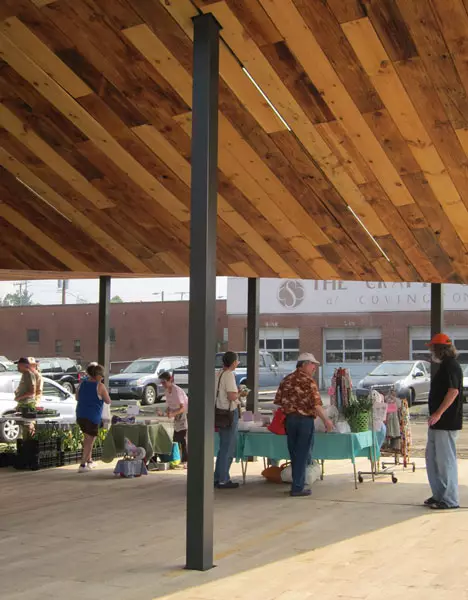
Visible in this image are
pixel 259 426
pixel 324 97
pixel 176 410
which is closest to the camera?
pixel 324 97

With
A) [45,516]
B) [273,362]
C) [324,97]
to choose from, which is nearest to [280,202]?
[324,97]

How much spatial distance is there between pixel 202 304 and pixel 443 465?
11.2ft

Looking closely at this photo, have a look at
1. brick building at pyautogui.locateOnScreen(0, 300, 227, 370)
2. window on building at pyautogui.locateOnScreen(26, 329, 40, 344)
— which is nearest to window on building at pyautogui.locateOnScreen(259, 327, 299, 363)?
brick building at pyautogui.locateOnScreen(0, 300, 227, 370)

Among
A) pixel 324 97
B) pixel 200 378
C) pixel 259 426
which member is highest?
pixel 324 97

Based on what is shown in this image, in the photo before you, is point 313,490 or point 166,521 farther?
point 313,490

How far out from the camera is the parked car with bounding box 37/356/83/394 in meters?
28.7

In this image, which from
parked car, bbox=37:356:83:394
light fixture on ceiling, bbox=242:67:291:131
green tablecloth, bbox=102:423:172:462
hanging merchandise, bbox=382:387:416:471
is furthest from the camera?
parked car, bbox=37:356:83:394

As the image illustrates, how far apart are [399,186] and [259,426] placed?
3376 millimetres

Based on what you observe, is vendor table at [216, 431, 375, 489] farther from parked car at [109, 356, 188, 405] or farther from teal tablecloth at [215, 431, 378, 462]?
parked car at [109, 356, 188, 405]

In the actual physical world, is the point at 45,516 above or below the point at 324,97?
below

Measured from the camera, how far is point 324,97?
708 cm

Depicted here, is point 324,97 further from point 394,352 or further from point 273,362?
point 394,352

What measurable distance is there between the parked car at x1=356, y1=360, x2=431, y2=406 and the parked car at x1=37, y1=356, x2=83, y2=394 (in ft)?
36.0

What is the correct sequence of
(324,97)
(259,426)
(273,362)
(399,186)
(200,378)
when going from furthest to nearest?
A: (273,362) < (259,426) < (399,186) < (324,97) < (200,378)
